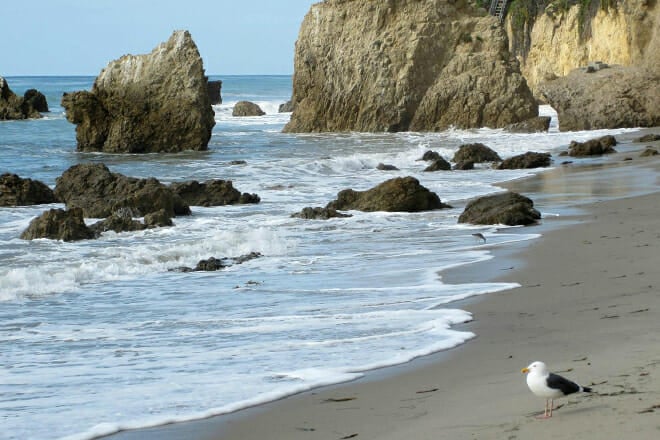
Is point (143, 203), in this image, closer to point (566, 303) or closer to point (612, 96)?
point (566, 303)

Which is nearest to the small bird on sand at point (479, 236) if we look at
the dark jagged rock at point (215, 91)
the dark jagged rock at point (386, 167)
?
the dark jagged rock at point (386, 167)

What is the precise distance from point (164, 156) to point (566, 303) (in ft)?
73.8

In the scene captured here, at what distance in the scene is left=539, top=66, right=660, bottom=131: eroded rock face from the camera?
31391 mm

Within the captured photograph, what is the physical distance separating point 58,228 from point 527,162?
11.7 m

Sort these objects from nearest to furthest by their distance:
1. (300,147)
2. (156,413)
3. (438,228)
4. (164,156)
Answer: (156,413)
(438,228)
(164,156)
(300,147)

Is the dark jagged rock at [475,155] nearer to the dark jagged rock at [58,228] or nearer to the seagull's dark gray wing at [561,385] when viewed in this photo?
the dark jagged rock at [58,228]

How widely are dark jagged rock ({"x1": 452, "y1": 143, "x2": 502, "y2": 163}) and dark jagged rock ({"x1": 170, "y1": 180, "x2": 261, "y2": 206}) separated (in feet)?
24.8

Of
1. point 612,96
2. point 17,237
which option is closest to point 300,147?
point 612,96

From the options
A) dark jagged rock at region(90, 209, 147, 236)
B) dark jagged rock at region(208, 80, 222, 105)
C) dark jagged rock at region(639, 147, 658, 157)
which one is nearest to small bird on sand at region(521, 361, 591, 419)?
dark jagged rock at region(90, 209, 147, 236)

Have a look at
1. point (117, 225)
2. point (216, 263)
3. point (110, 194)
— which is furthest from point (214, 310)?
point (110, 194)

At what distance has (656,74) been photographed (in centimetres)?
3150

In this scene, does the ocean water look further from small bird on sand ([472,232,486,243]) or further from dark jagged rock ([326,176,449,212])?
dark jagged rock ([326,176,449,212])

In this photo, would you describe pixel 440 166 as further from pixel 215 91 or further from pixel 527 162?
pixel 215 91

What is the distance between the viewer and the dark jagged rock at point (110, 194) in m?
15.4
